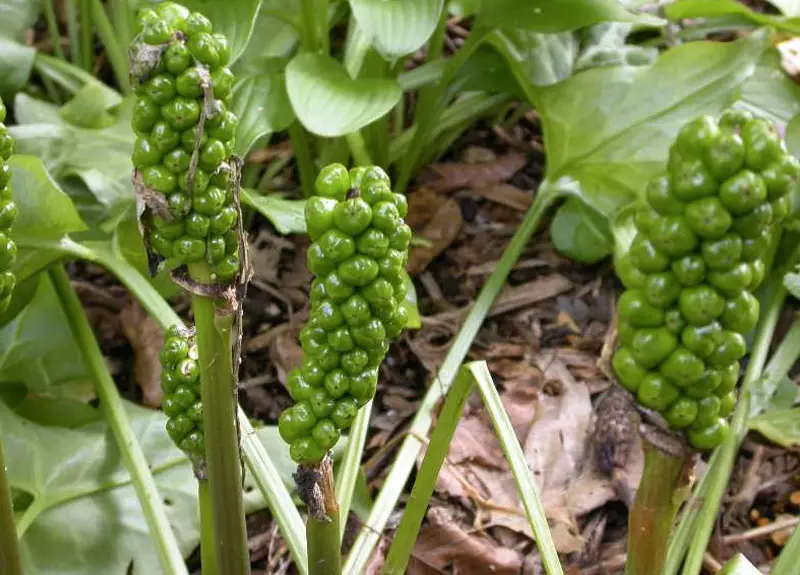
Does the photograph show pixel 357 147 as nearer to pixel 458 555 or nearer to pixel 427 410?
pixel 427 410

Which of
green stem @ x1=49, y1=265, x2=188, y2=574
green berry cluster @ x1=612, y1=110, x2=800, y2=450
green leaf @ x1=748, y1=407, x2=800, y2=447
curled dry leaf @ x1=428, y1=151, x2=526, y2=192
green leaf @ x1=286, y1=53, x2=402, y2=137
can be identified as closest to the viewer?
green berry cluster @ x1=612, y1=110, x2=800, y2=450

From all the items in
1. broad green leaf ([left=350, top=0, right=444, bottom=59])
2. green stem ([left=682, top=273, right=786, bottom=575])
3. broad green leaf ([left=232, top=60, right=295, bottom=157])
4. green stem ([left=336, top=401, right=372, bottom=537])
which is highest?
broad green leaf ([left=350, top=0, right=444, bottom=59])

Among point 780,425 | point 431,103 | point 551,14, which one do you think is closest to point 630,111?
point 551,14

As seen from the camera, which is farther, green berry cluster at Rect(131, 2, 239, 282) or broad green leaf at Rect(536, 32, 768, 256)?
broad green leaf at Rect(536, 32, 768, 256)

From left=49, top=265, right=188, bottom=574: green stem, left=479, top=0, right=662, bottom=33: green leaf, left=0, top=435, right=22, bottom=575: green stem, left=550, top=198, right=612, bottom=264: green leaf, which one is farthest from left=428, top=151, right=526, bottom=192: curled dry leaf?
left=0, top=435, right=22, bottom=575: green stem

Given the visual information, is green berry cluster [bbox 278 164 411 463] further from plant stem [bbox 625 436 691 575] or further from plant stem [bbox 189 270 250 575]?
plant stem [bbox 625 436 691 575]

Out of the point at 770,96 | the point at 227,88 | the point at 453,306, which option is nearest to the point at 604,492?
the point at 453,306

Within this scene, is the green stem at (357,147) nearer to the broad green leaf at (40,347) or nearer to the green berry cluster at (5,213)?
the broad green leaf at (40,347)
